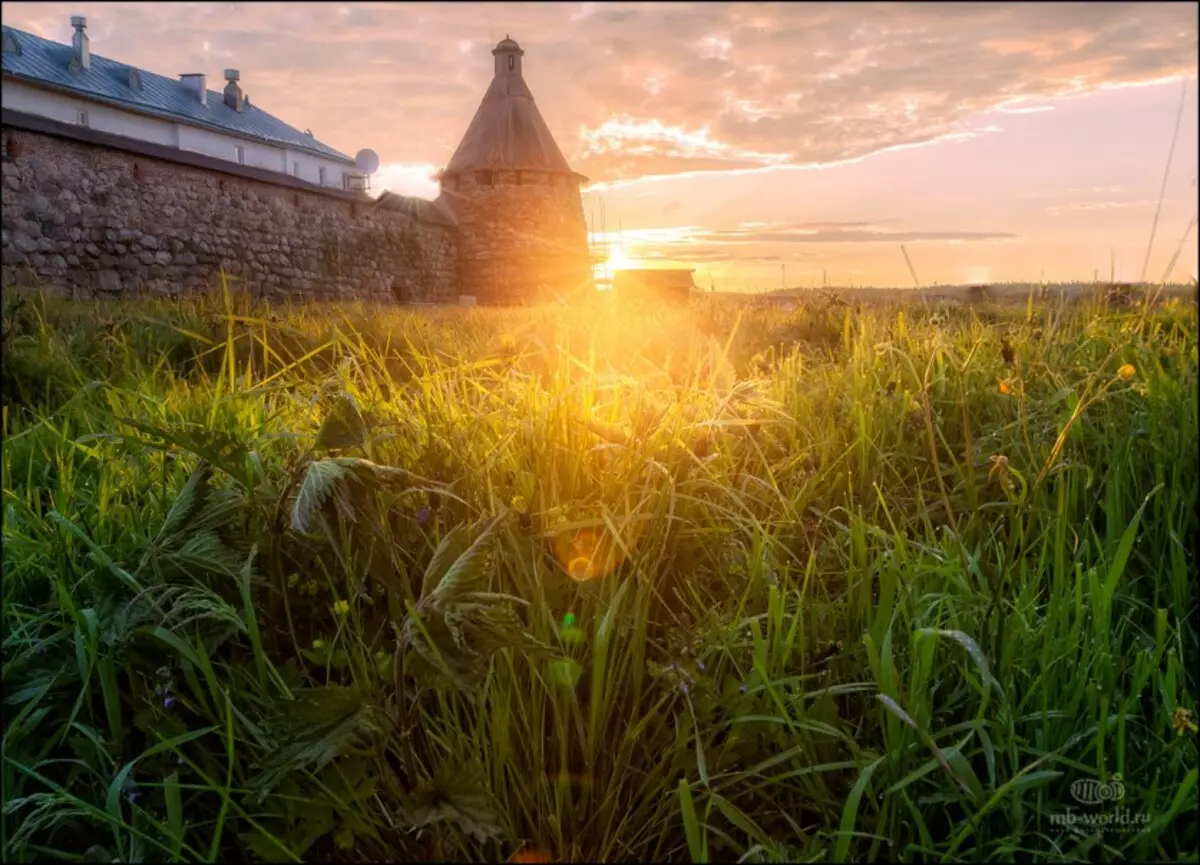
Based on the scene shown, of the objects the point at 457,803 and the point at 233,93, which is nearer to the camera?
the point at 457,803

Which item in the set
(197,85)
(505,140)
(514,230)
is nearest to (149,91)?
(197,85)

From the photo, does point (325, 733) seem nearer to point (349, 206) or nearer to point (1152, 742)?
point (1152, 742)

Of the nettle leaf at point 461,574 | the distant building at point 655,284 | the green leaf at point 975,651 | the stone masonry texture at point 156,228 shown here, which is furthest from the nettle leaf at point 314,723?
the distant building at point 655,284

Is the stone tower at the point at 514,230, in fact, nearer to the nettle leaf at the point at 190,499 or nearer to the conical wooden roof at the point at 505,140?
the conical wooden roof at the point at 505,140

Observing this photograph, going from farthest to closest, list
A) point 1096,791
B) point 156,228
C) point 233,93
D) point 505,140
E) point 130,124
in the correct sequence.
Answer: point 156,228 → point 130,124 → point 505,140 → point 233,93 → point 1096,791

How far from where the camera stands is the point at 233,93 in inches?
94.5

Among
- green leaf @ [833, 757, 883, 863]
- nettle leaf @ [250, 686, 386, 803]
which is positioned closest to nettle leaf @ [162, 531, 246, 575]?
nettle leaf @ [250, 686, 386, 803]

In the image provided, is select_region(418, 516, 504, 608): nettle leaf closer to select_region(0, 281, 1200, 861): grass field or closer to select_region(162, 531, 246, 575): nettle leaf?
select_region(0, 281, 1200, 861): grass field

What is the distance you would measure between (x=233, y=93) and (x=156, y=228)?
7603 mm

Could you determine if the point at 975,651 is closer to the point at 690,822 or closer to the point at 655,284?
the point at 690,822

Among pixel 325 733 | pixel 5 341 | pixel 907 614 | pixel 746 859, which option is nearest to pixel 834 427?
pixel 907 614

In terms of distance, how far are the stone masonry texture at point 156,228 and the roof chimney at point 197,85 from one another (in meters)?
3.04

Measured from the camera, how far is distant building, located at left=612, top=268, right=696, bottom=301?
25.4 feet

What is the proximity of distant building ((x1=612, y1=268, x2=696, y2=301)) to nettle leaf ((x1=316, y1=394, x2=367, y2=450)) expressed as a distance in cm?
553
